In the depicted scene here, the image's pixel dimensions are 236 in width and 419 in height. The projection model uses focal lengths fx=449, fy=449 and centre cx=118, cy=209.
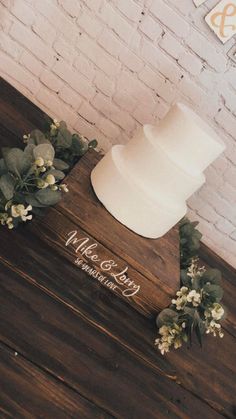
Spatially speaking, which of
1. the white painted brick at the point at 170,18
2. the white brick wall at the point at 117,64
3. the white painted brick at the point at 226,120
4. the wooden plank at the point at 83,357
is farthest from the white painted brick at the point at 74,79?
the wooden plank at the point at 83,357

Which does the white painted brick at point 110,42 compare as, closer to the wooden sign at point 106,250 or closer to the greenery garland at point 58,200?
the greenery garland at point 58,200

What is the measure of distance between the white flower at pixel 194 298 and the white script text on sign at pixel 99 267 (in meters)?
0.13

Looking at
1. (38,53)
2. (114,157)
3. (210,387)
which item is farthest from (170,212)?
(38,53)

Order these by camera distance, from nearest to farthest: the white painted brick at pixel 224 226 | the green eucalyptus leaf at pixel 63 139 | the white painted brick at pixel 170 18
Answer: the green eucalyptus leaf at pixel 63 139
the white painted brick at pixel 170 18
the white painted brick at pixel 224 226

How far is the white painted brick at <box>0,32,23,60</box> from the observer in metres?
1.45

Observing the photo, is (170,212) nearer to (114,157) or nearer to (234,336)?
(114,157)

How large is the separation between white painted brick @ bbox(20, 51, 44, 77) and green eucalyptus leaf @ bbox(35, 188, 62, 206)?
2.03 ft

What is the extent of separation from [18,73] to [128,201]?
0.69 metres

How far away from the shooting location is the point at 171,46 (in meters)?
1.41

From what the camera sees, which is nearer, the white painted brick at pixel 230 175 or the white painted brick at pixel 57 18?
the white painted brick at pixel 57 18

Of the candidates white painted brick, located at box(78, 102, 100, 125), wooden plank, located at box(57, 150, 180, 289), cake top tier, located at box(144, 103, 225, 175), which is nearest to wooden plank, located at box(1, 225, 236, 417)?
wooden plank, located at box(57, 150, 180, 289)

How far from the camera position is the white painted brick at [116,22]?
1.39 m

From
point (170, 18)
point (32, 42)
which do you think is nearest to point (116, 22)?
point (170, 18)

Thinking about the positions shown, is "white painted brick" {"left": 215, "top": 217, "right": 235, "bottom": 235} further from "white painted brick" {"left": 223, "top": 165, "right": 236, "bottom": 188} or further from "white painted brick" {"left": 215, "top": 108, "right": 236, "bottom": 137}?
"white painted brick" {"left": 215, "top": 108, "right": 236, "bottom": 137}
